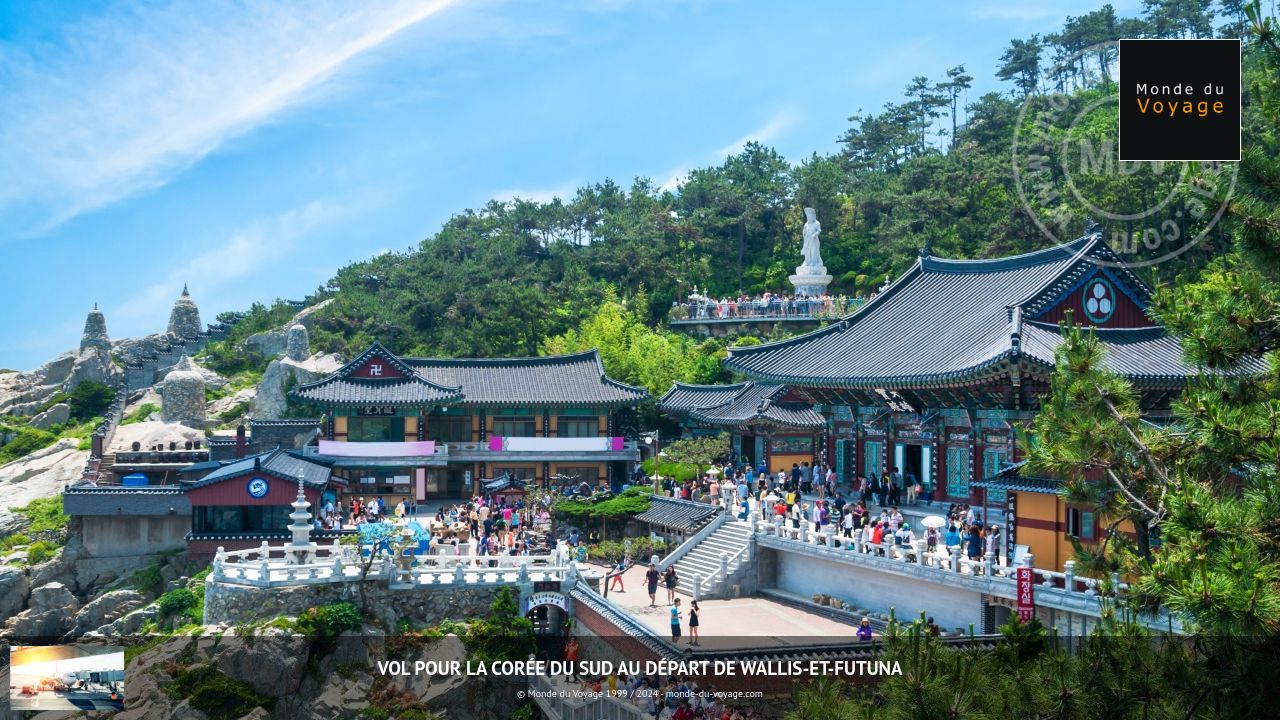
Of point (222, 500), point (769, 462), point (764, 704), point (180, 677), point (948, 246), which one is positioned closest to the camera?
point (764, 704)

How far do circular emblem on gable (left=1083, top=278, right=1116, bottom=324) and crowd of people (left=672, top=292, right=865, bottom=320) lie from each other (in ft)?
94.9

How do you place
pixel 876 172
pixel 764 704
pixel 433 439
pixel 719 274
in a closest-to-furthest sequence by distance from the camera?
pixel 764 704 < pixel 433 439 < pixel 719 274 < pixel 876 172

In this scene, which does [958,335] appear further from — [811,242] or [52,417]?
Answer: [52,417]

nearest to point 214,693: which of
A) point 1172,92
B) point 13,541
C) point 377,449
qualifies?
point 377,449

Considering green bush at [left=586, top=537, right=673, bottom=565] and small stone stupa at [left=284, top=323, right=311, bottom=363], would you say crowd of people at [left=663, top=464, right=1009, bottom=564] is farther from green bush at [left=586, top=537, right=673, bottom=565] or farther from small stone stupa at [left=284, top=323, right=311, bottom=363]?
small stone stupa at [left=284, top=323, right=311, bottom=363]

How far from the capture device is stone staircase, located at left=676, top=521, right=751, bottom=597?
32844mm

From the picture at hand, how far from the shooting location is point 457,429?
52.1 metres

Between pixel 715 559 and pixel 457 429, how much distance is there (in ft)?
69.6

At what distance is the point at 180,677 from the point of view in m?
31.5

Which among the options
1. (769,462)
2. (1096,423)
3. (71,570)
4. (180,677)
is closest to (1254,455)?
(1096,423)

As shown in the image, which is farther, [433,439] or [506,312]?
[506,312]

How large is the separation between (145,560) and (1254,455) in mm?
42601

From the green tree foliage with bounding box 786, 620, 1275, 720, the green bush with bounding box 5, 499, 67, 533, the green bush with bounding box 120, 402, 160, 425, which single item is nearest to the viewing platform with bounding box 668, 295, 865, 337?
the green bush with bounding box 120, 402, 160, 425

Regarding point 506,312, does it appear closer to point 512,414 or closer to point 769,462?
point 512,414
